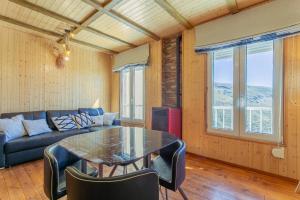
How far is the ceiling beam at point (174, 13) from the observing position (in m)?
2.55

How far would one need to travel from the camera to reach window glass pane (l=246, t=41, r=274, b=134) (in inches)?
101

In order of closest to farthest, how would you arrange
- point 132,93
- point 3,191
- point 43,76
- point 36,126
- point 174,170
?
point 174,170
point 3,191
point 36,126
point 43,76
point 132,93

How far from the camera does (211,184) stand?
229 cm

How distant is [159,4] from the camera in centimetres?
259

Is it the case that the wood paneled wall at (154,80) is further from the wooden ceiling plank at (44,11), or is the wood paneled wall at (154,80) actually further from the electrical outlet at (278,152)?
the electrical outlet at (278,152)

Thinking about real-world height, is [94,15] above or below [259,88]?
A: above

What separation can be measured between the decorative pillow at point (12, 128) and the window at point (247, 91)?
137 inches

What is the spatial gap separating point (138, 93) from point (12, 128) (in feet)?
9.12

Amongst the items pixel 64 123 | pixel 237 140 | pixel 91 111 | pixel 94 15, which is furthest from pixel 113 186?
pixel 91 111

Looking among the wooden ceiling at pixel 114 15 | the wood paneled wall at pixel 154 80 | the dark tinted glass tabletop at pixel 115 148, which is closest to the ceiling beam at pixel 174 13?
the wooden ceiling at pixel 114 15

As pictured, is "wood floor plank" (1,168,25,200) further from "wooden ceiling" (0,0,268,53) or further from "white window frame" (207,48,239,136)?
"white window frame" (207,48,239,136)

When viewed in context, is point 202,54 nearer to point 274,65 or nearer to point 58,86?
point 274,65

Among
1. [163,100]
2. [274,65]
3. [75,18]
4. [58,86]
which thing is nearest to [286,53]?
[274,65]

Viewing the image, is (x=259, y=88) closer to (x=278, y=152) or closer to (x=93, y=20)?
(x=278, y=152)
